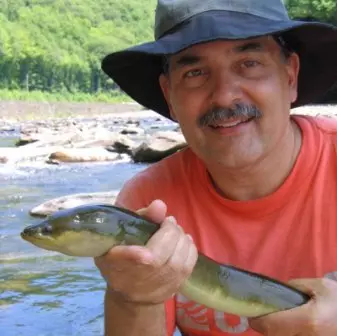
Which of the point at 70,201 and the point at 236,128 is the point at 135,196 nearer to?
the point at 236,128

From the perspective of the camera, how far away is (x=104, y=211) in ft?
5.79

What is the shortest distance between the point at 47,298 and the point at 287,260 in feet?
9.90

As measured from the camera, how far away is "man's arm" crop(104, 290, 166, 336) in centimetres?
214

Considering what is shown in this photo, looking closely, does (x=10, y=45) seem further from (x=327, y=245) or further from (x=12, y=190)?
(x=327, y=245)

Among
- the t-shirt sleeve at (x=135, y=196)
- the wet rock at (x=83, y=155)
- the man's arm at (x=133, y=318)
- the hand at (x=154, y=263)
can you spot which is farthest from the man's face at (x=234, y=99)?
the wet rock at (x=83, y=155)

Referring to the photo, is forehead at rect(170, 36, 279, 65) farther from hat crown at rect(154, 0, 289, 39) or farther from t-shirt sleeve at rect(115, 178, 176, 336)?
t-shirt sleeve at rect(115, 178, 176, 336)

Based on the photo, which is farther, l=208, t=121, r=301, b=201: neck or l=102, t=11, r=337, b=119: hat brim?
l=208, t=121, r=301, b=201: neck

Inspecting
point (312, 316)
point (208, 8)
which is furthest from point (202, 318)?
point (208, 8)

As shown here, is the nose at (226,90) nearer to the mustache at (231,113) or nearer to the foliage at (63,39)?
the mustache at (231,113)

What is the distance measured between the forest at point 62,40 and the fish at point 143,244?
7657 cm

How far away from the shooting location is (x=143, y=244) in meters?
1.79

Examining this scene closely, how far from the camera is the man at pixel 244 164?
2168mm

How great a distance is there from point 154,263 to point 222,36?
75 cm

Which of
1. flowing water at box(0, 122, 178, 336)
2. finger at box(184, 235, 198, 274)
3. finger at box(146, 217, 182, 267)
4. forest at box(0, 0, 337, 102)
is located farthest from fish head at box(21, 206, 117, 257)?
forest at box(0, 0, 337, 102)
